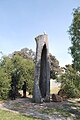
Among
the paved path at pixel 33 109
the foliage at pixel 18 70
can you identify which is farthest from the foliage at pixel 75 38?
the foliage at pixel 18 70

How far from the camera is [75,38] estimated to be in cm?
1480

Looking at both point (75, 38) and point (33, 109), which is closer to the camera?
point (33, 109)

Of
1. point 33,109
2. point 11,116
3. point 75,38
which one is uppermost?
point 75,38

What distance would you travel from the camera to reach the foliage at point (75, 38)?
14.6 metres

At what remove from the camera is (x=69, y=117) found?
A: 40.5ft

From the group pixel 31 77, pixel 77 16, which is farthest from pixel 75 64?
pixel 31 77

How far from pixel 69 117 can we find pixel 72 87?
8043 millimetres

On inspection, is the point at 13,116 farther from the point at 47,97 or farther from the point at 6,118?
the point at 47,97

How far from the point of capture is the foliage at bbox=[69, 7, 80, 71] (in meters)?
14.6

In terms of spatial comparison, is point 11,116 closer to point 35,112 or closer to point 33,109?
point 35,112

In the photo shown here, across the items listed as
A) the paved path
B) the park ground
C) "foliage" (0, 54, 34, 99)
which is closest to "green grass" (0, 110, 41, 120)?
the park ground

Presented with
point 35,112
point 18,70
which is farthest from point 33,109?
point 18,70

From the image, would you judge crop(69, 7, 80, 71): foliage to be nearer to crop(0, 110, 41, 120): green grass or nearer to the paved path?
the paved path

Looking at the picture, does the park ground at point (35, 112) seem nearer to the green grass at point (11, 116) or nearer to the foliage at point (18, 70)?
the green grass at point (11, 116)
